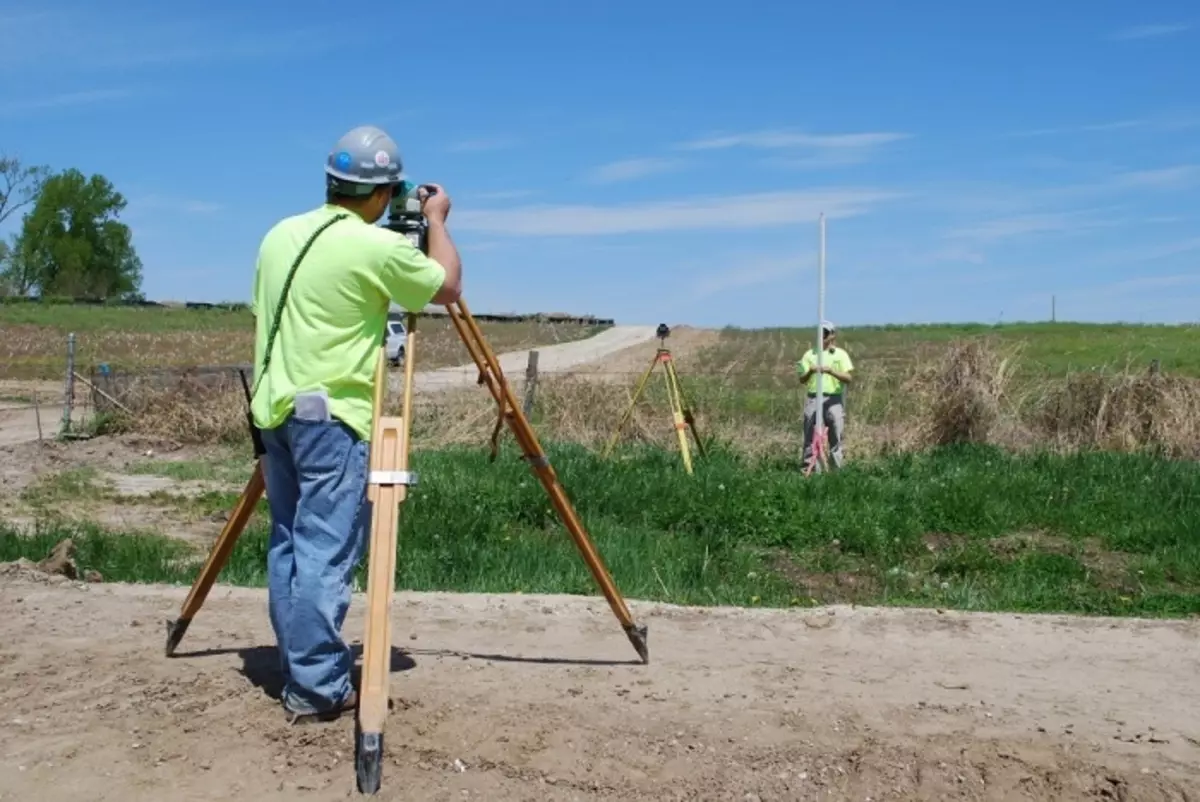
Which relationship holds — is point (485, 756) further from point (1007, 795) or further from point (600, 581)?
point (1007, 795)

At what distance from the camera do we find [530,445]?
6.06 metres

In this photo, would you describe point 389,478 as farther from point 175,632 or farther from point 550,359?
point 550,359

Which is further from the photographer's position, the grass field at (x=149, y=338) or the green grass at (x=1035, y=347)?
the grass field at (x=149, y=338)

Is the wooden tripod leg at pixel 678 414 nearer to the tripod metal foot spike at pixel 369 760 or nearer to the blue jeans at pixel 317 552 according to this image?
the blue jeans at pixel 317 552

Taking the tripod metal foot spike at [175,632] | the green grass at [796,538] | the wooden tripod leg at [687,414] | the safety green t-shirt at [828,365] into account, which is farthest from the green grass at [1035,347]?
the tripod metal foot spike at [175,632]

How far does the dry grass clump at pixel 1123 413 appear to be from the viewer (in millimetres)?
18797

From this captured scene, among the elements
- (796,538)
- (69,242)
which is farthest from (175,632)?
(69,242)

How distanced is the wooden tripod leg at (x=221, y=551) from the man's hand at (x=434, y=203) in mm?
1212

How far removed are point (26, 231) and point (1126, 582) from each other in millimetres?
94132

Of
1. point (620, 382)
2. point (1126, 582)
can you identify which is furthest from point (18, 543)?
point (620, 382)

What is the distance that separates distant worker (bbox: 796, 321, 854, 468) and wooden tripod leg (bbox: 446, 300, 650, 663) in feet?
34.0

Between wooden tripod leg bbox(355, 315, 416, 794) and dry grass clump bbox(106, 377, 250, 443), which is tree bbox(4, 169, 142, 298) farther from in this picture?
wooden tripod leg bbox(355, 315, 416, 794)

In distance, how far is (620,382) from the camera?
2191 cm

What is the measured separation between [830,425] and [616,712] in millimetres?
11681
